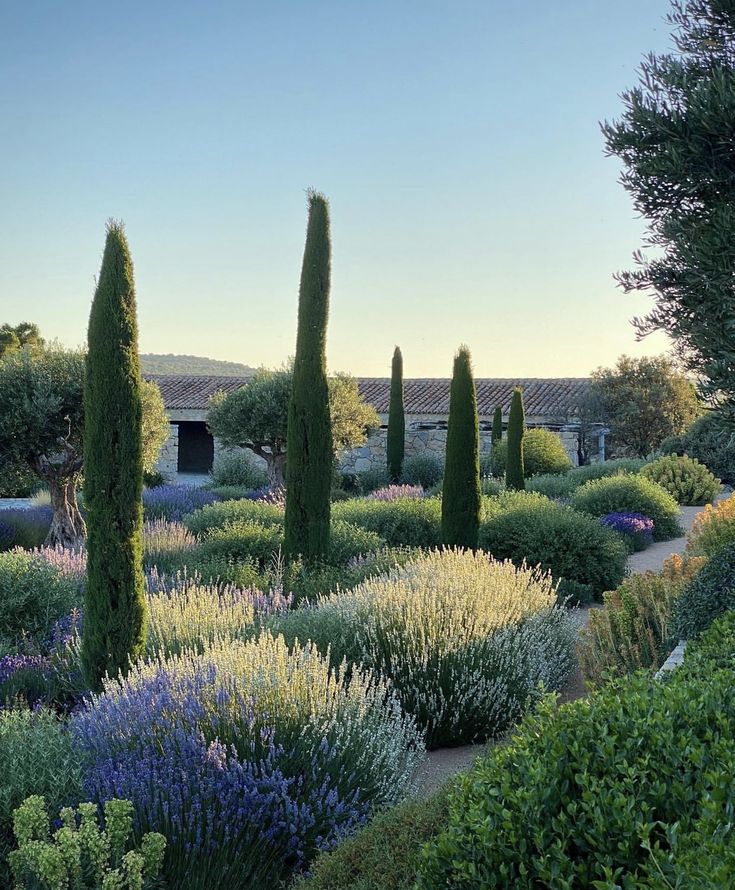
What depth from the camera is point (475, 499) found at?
36.2 ft

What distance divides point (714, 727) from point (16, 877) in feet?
8.61

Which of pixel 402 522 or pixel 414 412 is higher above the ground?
pixel 414 412

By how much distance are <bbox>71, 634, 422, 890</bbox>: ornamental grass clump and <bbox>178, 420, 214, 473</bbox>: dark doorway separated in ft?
94.8

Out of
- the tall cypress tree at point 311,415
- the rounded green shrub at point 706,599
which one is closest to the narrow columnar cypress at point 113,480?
the rounded green shrub at point 706,599

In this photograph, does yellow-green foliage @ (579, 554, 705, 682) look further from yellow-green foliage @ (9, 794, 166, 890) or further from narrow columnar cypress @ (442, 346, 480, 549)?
narrow columnar cypress @ (442, 346, 480, 549)

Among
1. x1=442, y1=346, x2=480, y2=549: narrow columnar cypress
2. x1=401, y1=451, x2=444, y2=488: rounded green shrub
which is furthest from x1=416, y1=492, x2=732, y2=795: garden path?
x1=401, y1=451, x2=444, y2=488: rounded green shrub

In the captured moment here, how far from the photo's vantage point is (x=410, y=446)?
29.7m

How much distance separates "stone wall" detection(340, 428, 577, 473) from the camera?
28.7 metres

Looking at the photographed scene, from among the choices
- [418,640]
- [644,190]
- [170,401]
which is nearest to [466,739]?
[418,640]

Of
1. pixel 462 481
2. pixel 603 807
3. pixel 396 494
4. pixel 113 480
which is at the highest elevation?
pixel 113 480

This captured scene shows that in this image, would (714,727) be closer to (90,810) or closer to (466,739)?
(90,810)

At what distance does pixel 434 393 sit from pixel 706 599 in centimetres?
2770

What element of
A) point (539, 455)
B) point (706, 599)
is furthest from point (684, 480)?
point (706, 599)

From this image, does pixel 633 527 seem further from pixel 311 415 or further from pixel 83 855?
pixel 83 855
